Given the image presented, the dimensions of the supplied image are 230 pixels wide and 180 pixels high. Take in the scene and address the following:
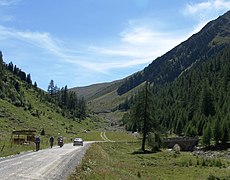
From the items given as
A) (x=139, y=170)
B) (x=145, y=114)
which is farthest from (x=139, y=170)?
(x=145, y=114)

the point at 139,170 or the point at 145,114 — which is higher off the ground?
the point at 145,114

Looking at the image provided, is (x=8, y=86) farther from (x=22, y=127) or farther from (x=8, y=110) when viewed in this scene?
(x=22, y=127)

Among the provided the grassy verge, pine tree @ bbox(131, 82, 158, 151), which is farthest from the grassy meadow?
pine tree @ bbox(131, 82, 158, 151)

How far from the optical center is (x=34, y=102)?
614ft

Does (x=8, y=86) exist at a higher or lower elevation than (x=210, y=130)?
higher

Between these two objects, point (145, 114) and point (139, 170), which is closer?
point (139, 170)

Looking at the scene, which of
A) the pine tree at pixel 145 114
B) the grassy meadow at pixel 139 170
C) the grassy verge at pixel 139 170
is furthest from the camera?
the pine tree at pixel 145 114

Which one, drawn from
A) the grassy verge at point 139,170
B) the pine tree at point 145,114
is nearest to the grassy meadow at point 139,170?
the grassy verge at point 139,170

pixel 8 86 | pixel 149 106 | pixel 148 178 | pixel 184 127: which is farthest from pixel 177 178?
pixel 8 86

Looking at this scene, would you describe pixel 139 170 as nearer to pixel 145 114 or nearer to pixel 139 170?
pixel 139 170

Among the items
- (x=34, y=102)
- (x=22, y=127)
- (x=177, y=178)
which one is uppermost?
(x=34, y=102)

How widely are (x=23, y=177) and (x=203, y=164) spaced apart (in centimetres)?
4140

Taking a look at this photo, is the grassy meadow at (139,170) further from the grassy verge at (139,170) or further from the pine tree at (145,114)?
the pine tree at (145,114)

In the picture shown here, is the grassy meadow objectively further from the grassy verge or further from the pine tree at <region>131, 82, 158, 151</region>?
the pine tree at <region>131, 82, 158, 151</region>
